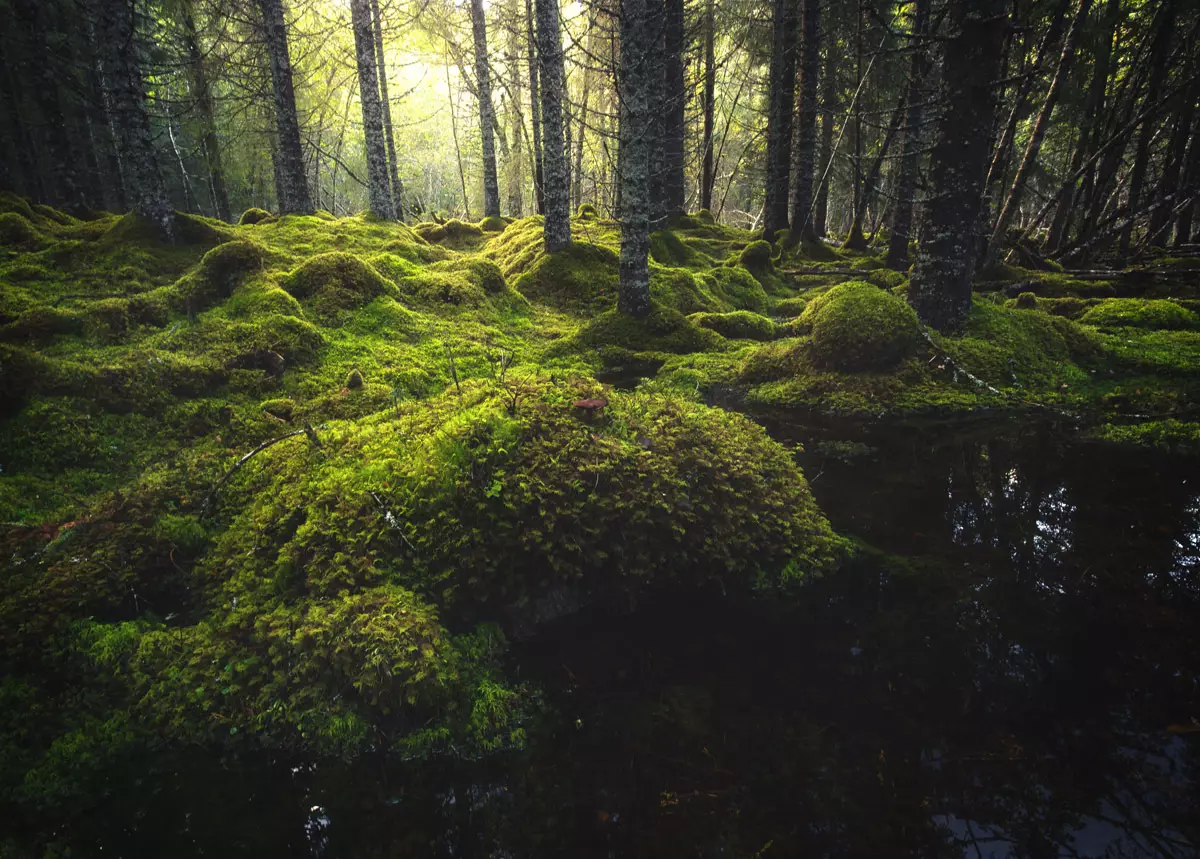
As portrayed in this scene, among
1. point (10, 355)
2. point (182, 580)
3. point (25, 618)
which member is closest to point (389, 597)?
point (182, 580)

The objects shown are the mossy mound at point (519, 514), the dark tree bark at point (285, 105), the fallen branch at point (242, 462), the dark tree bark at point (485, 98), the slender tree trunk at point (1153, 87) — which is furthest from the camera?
the dark tree bark at point (485, 98)

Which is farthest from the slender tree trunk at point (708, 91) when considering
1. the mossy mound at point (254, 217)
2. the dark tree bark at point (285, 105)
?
the mossy mound at point (254, 217)

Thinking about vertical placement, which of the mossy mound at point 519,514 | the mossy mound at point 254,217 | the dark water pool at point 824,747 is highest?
the mossy mound at point 254,217

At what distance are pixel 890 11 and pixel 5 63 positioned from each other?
21696mm

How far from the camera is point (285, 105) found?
38.4ft

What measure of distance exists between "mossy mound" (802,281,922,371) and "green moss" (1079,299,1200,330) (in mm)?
4148

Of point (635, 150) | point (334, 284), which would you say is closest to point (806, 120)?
point (635, 150)

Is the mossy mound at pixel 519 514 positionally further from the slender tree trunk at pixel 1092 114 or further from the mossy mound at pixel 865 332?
the slender tree trunk at pixel 1092 114

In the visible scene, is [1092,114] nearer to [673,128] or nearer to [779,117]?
[779,117]

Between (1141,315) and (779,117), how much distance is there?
8.93 metres

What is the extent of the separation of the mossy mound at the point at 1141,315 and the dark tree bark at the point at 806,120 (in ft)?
15.1

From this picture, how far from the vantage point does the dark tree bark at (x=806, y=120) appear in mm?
11383

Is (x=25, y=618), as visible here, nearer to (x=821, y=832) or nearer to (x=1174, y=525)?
(x=821, y=832)

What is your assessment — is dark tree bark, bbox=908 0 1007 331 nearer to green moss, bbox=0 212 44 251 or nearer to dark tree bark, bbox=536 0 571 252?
dark tree bark, bbox=536 0 571 252
